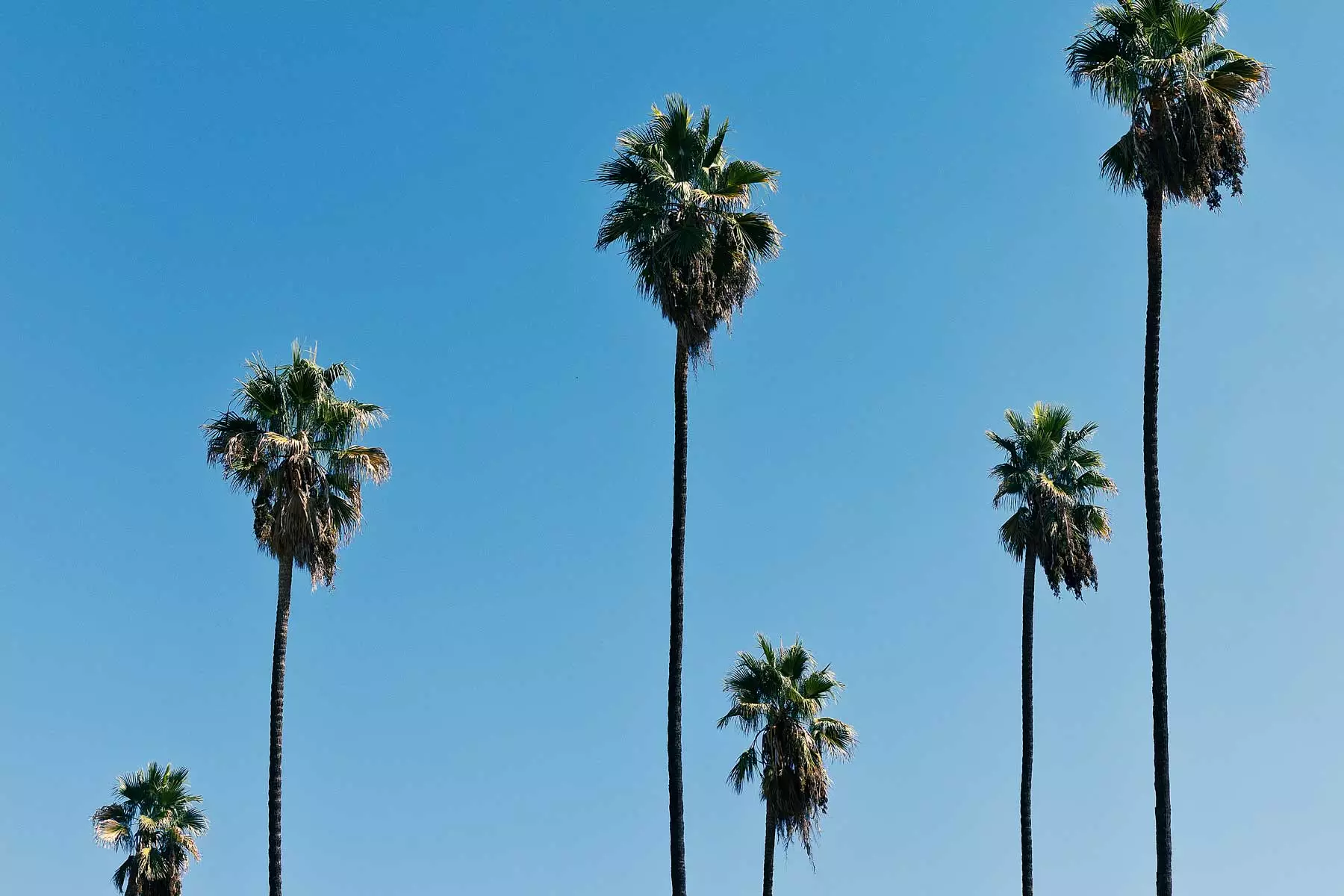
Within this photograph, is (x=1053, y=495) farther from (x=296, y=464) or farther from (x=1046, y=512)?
(x=296, y=464)

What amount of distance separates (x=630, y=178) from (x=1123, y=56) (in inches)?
416

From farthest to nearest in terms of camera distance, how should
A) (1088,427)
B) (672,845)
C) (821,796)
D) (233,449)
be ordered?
(1088,427)
(821,796)
(233,449)
(672,845)

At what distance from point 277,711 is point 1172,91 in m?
23.1

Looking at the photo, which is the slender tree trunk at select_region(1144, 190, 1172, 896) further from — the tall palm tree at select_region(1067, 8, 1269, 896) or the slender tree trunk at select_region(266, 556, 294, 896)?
the slender tree trunk at select_region(266, 556, 294, 896)

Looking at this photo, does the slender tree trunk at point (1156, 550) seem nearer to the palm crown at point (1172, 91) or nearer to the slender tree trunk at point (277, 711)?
the palm crown at point (1172, 91)

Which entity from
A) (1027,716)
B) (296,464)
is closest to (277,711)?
(296,464)

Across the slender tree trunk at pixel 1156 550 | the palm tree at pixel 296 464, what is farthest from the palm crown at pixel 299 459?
the slender tree trunk at pixel 1156 550

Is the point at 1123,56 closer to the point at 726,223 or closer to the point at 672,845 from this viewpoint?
the point at 726,223

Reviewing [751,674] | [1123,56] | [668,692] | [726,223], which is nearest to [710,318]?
[726,223]

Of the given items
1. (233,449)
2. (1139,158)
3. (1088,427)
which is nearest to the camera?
(1139,158)

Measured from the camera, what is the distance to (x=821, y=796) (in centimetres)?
4209

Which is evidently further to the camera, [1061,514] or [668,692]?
[1061,514]

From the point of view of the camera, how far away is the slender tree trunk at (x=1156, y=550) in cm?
2920

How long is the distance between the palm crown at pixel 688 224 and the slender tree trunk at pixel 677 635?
1001mm
